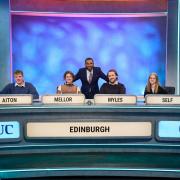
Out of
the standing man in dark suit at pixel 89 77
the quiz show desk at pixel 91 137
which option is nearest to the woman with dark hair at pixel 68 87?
the standing man in dark suit at pixel 89 77

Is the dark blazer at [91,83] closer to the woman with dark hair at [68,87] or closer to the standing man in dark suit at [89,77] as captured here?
the standing man in dark suit at [89,77]

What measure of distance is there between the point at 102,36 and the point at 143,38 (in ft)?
3.04

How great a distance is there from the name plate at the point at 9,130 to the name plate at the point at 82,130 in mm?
57

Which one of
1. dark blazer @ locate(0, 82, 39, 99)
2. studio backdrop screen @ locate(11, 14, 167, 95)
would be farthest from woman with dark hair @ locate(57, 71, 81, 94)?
studio backdrop screen @ locate(11, 14, 167, 95)

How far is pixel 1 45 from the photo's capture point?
7.99 m

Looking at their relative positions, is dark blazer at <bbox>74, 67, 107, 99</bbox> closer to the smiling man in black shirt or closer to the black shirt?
the smiling man in black shirt

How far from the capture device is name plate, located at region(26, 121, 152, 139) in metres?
1.97

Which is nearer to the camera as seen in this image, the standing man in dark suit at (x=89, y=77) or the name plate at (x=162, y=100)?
the name plate at (x=162, y=100)

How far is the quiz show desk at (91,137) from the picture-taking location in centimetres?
196

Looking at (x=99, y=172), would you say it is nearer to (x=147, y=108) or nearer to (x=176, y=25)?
(x=147, y=108)

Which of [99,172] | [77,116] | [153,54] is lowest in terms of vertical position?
[99,172]

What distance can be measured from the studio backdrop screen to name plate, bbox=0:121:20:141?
21.3 feet

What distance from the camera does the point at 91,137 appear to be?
1973 mm

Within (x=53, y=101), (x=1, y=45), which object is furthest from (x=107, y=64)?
(x=53, y=101)
